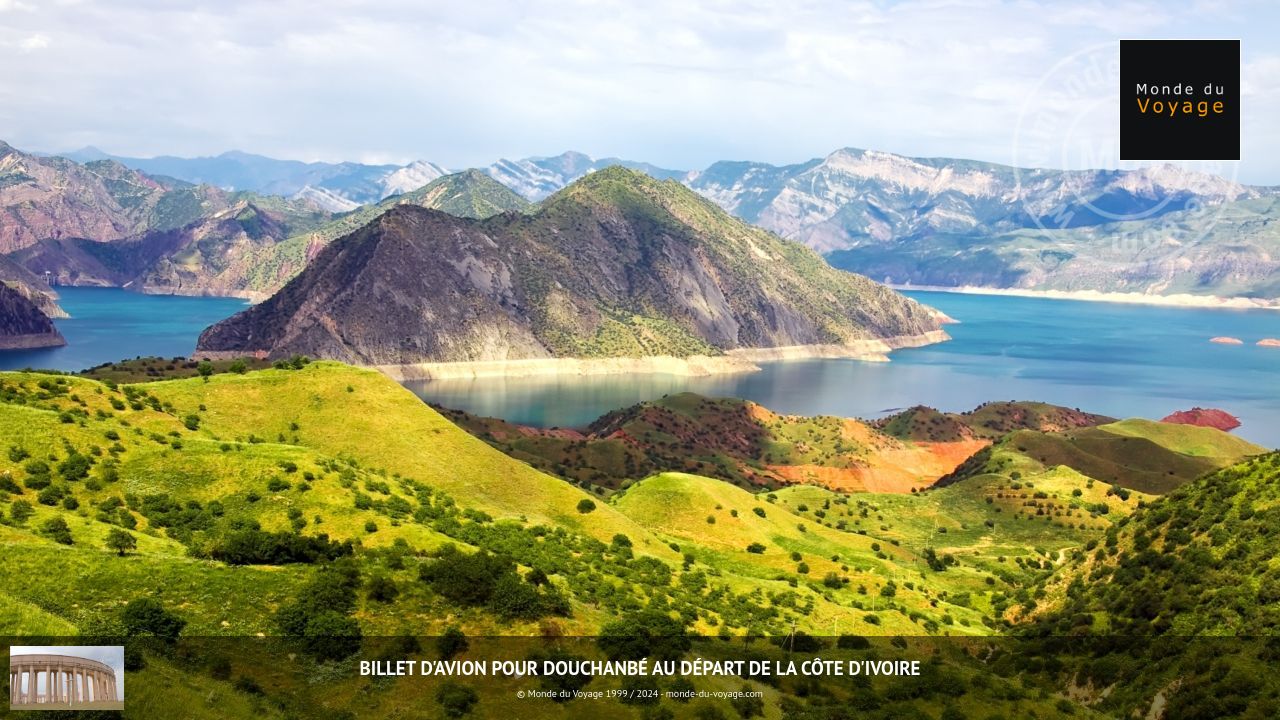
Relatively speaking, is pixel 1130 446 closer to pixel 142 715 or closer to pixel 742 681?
pixel 742 681

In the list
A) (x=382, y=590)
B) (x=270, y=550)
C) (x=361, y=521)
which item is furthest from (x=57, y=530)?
(x=361, y=521)

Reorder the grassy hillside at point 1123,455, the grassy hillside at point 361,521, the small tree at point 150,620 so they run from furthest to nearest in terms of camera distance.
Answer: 1. the grassy hillside at point 1123,455
2. the grassy hillside at point 361,521
3. the small tree at point 150,620

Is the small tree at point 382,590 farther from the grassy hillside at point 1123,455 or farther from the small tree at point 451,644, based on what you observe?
the grassy hillside at point 1123,455

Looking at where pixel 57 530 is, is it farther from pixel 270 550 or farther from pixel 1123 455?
pixel 1123 455

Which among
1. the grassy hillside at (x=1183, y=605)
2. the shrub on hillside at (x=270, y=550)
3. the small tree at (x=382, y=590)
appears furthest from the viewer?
the grassy hillside at (x=1183, y=605)

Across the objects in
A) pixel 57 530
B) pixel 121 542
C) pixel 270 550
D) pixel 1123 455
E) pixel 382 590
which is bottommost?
pixel 1123 455

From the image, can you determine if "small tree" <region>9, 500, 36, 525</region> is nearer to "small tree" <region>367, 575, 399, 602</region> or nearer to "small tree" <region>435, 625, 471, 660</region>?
"small tree" <region>367, 575, 399, 602</region>

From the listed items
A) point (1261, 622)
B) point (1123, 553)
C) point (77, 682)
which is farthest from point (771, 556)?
point (77, 682)

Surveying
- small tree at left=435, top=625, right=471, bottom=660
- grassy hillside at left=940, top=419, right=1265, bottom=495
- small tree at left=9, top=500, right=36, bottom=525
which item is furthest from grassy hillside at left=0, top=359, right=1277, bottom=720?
grassy hillside at left=940, top=419, right=1265, bottom=495

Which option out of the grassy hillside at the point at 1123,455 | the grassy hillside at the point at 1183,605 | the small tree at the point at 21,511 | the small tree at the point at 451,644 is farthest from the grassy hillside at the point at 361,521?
the grassy hillside at the point at 1123,455
